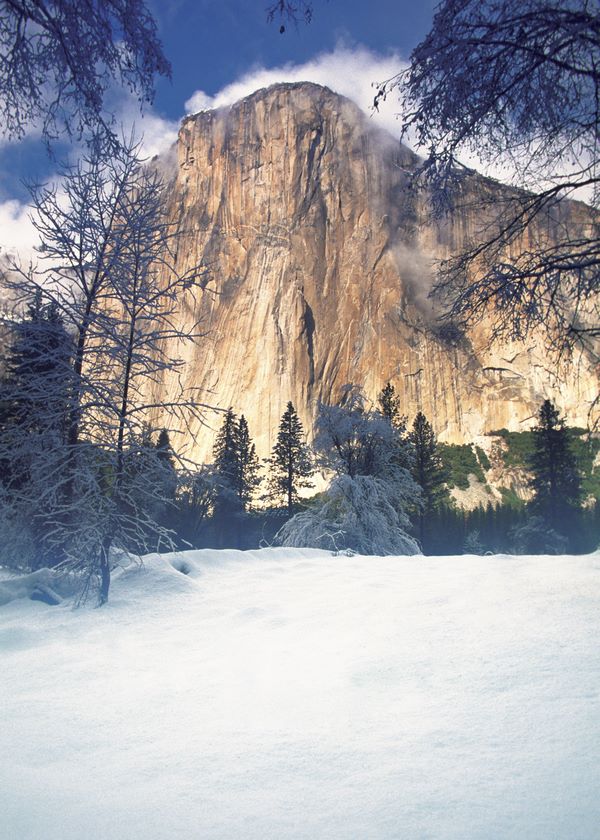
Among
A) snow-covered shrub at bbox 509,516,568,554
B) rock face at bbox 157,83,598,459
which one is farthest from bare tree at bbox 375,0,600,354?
rock face at bbox 157,83,598,459

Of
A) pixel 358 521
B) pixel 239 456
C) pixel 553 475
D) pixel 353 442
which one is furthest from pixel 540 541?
pixel 239 456

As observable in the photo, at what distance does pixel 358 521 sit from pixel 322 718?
15.1 meters

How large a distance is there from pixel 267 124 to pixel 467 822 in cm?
8473

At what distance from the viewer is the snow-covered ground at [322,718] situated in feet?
4.80

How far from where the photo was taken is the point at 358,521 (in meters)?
16.9

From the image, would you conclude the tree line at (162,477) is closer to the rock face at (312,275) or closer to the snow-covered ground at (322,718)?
the snow-covered ground at (322,718)

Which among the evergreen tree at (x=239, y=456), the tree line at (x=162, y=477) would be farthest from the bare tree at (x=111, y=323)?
the evergreen tree at (x=239, y=456)

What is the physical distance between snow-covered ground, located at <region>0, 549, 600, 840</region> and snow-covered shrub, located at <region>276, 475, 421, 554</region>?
12.8 meters

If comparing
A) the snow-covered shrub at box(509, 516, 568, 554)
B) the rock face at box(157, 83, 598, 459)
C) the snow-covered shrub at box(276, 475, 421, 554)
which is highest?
the rock face at box(157, 83, 598, 459)

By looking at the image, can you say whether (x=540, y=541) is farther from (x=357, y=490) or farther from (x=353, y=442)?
(x=357, y=490)

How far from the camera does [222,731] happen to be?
79.9 inches

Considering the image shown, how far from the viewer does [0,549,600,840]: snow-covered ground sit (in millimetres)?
1463

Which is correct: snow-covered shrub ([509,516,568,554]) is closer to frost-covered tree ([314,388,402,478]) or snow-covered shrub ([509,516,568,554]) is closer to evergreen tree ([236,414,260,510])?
frost-covered tree ([314,388,402,478])

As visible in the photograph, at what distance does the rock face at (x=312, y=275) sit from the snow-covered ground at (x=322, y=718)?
57370 millimetres
